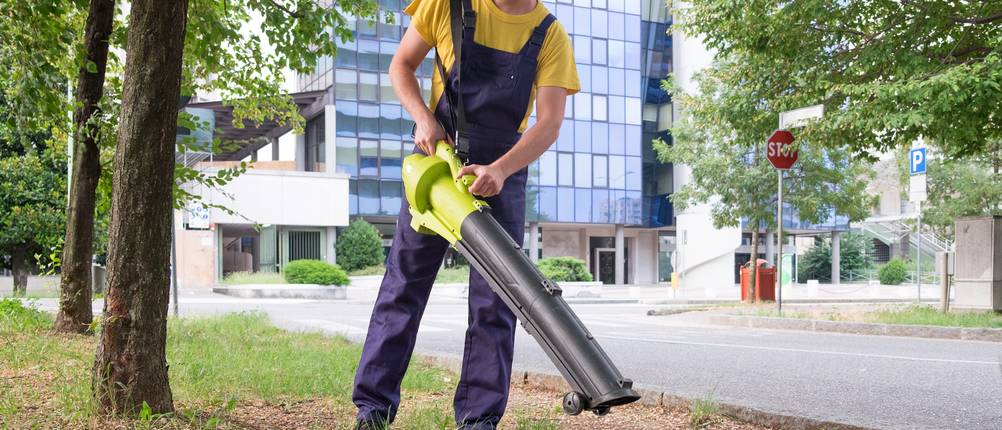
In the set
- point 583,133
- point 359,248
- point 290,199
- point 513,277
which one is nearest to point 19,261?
point 290,199

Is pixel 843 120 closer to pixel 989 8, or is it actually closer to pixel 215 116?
pixel 989 8

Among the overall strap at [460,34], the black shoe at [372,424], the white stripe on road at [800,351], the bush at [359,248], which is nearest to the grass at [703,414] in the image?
the black shoe at [372,424]

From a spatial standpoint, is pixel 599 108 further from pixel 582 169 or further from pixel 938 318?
pixel 938 318

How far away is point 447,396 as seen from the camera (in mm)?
4340

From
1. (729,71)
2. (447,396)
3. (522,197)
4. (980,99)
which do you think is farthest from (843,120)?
(522,197)

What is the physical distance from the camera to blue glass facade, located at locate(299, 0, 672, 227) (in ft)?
115

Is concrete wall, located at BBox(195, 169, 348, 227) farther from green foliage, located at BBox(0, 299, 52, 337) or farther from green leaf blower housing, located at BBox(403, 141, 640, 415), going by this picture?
green leaf blower housing, located at BBox(403, 141, 640, 415)

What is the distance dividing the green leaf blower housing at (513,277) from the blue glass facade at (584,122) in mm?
32912

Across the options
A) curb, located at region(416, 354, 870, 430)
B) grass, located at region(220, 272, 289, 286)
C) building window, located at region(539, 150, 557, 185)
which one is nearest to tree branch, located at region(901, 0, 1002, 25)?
curb, located at region(416, 354, 870, 430)

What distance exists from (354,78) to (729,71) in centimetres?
2226

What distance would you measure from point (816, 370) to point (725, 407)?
317 centimetres

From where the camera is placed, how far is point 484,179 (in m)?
2.31

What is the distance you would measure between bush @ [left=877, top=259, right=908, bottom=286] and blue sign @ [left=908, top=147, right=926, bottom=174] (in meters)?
30.4

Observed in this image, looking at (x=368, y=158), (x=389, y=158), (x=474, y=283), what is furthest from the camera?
(x=389, y=158)
